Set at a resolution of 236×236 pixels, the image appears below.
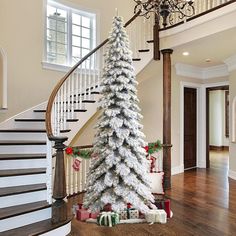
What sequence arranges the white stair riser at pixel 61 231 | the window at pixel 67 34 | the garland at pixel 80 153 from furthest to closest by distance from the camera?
the window at pixel 67 34
the garland at pixel 80 153
the white stair riser at pixel 61 231

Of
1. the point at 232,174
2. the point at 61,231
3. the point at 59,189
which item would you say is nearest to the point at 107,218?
the point at 61,231

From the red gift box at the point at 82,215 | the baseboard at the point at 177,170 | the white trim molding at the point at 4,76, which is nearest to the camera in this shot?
the red gift box at the point at 82,215

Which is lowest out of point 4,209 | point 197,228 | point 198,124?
point 197,228

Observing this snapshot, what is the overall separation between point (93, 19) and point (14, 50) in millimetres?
2288

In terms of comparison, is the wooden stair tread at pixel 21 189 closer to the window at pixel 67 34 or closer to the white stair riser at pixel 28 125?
the white stair riser at pixel 28 125

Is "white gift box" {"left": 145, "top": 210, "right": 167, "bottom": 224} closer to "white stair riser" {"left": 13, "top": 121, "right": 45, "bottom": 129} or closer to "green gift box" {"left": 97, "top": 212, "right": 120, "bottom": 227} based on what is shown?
"green gift box" {"left": 97, "top": 212, "right": 120, "bottom": 227}

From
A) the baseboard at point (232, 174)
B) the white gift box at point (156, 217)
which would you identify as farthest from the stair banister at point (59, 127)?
the baseboard at point (232, 174)

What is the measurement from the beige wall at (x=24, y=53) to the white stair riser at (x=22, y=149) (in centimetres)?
126

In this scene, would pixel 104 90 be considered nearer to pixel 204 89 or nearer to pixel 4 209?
→ pixel 4 209

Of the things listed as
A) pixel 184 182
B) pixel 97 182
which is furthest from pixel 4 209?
pixel 184 182

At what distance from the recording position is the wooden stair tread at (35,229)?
268 cm

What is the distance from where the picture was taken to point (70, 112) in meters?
4.37

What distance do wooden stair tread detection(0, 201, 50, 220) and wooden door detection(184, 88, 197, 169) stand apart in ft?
16.2

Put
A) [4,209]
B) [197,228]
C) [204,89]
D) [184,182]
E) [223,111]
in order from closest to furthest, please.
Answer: [4,209] < [197,228] < [184,182] < [204,89] < [223,111]
